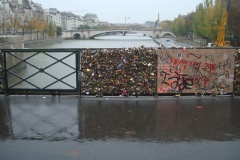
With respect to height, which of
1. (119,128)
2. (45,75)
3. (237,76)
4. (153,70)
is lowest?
(45,75)

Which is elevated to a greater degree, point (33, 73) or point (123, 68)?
point (123, 68)

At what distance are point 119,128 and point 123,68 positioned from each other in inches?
104

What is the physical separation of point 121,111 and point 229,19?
33804mm

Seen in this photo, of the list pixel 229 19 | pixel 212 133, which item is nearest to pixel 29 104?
pixel 212 133

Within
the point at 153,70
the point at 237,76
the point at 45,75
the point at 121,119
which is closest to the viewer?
the point at 121,119

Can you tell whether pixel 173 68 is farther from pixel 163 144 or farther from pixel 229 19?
pixel 229 19

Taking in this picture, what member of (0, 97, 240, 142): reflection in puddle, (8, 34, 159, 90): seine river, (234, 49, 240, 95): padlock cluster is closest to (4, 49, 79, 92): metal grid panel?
(8, 34, 159, 90): seine river

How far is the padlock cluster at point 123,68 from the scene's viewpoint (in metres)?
7.80

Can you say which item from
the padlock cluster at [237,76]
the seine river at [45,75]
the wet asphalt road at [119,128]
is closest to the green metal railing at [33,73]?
the seine river at [45,75]

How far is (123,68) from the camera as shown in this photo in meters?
7.82

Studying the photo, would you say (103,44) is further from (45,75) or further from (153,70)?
(153,70)

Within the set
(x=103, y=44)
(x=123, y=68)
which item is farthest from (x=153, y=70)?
(x=103, y=44)

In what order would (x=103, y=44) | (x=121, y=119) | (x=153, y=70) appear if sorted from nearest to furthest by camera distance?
(x=121, y=119) → (x=153, y=70) → (x=103, y=44)

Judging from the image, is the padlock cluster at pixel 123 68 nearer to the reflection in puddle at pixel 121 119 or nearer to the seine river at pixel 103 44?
the reflection in puddle at pixel 121 119
